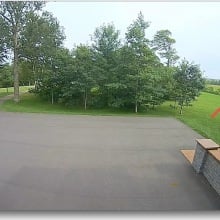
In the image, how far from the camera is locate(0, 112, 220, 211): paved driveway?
3.37 meters

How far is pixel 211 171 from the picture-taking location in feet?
12.9

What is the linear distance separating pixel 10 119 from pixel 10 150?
347 cm

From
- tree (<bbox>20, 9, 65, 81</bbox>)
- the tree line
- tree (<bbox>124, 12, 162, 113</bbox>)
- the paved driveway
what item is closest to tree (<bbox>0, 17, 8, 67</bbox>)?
the tree line

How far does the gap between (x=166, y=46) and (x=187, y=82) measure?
5718 millimetres

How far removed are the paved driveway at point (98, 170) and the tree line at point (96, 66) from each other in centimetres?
447

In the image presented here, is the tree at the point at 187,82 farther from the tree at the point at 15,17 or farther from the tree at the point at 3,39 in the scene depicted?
the tree at the point at 3,39

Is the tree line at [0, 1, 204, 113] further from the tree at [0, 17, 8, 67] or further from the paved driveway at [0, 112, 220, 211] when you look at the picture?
the paved driveway at [0, 112, 220, 211]

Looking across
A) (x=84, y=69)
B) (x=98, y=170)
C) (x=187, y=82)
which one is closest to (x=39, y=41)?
(x=84, y=69)

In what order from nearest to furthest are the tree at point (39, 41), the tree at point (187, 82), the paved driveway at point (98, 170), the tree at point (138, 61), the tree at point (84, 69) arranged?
the paved driveway at point (98, 170), the tree at point (187, 82), the tree at point (138, 61), the tree at point (84, 69), the tree at point (39, 41)

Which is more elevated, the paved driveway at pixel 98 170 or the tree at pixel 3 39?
the tree at pixel 3 39

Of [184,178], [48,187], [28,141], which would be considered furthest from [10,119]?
[184,178]

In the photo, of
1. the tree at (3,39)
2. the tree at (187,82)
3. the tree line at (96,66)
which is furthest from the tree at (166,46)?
the tree at (3,39)

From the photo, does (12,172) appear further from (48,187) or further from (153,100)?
(153,100)

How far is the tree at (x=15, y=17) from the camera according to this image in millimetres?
13258
